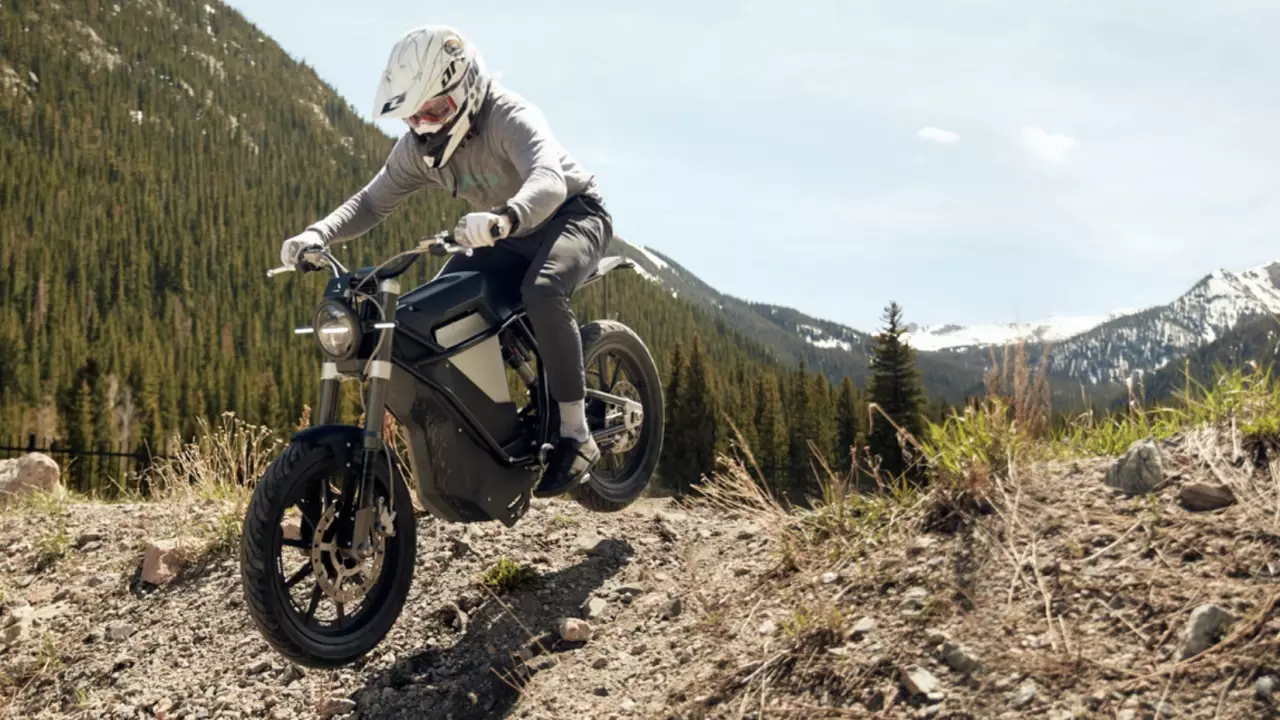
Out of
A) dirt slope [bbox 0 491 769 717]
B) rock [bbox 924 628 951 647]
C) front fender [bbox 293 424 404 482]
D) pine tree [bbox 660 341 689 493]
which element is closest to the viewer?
rock [bbox 924 628 951 647]

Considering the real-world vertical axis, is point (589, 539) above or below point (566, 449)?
below

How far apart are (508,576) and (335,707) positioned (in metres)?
1.08

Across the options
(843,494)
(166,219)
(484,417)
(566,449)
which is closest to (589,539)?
(566,449)

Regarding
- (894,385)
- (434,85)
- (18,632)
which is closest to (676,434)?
(894,385)

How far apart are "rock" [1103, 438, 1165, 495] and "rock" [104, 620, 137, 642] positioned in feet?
17.3

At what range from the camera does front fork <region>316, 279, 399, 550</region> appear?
396cm

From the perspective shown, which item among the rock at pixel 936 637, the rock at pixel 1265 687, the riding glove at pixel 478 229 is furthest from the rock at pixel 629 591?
the rock at pixel 1265 687

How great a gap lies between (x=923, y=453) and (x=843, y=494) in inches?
18.6

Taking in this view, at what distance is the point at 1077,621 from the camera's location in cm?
319

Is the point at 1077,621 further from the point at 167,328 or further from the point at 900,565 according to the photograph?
the point at 167,328

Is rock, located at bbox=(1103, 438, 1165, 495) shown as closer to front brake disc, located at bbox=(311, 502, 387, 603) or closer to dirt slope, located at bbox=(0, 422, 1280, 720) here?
dirt slope, located at bbox=(0, 422, 1280, 720)

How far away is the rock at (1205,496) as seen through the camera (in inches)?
140

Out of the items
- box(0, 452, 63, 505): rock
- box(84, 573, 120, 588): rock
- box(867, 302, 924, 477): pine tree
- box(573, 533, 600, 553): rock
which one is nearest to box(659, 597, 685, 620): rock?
box(573, 533, 600, 553): rock

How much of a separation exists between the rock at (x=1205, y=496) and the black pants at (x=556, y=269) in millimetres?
2798
